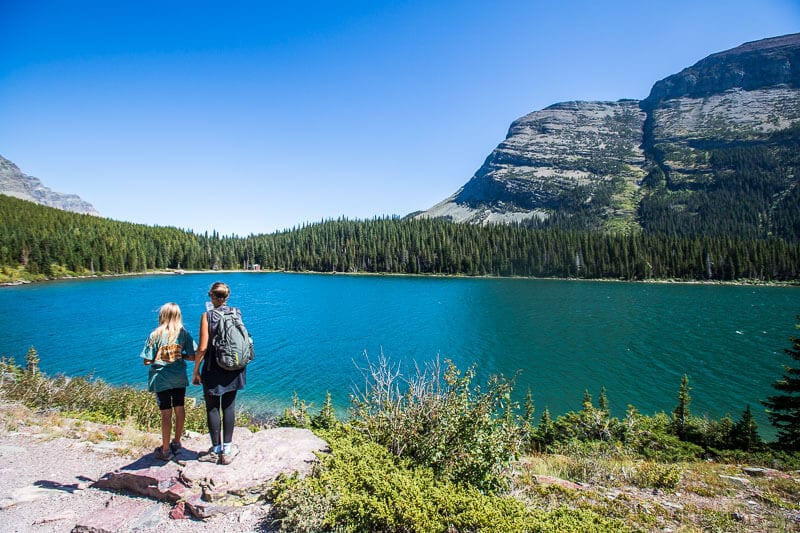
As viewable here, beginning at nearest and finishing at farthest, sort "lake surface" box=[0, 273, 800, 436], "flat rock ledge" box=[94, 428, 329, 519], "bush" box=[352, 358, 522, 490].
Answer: "flat rock ledge" box=[94, 428, 329, 519] → "bush" box=[352, 358, 522, 490] → "lake surface" box=[0, 273, 800, 436]

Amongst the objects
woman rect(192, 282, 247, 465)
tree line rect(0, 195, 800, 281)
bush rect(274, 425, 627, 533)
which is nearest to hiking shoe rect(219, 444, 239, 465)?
woman rect(192, 282, 247, 465)

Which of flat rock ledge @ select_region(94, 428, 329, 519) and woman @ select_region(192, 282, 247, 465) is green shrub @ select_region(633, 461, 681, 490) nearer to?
flat rock ledge @ select_region(94, 428, 329, 519)

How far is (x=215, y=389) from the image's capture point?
627 centimetres

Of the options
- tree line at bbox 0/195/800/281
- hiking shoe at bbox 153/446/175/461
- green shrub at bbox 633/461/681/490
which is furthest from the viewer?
tree line at bbox 0/195/800/281

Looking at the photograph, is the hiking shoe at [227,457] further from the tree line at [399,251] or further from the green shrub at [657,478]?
the tree line at [399,251]

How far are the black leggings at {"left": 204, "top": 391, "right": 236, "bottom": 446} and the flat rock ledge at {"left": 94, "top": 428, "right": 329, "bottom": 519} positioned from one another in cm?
39

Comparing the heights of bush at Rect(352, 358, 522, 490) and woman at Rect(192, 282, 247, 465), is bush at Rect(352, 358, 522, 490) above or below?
below

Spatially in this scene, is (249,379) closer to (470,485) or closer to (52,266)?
(470,485)

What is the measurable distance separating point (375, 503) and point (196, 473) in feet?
10.4

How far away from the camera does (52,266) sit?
101812 mm

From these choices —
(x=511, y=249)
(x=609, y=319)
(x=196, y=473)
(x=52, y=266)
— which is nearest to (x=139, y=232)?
(x=52, y=266)

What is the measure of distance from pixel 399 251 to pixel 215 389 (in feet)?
464

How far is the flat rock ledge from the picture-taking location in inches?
213

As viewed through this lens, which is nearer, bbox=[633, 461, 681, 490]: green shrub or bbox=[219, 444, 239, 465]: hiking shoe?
bbox=[219, 444, 239, 465]: hiking shoe
